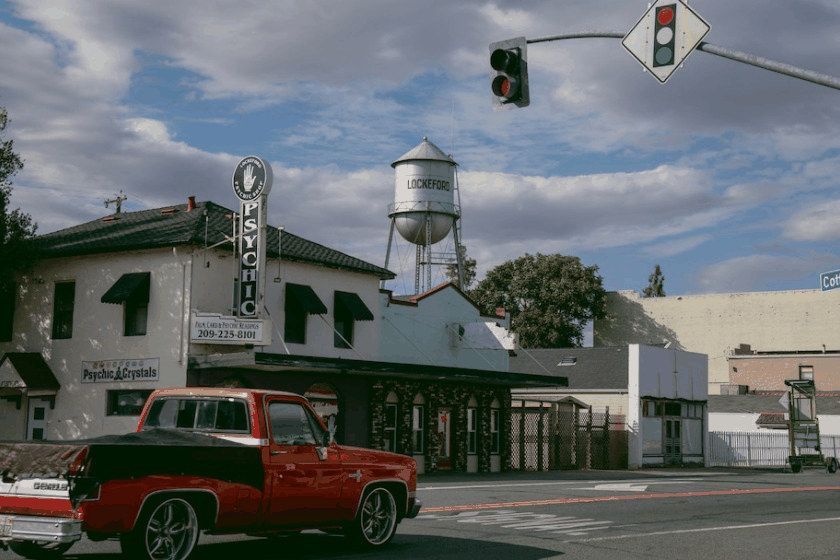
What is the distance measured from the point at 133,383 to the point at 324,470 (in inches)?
792

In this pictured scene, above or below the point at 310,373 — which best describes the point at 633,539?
below

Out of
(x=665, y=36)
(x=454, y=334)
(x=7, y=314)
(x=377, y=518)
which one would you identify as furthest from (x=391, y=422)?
(x=665, y=36)

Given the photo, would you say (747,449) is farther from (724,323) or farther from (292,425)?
(292,425)

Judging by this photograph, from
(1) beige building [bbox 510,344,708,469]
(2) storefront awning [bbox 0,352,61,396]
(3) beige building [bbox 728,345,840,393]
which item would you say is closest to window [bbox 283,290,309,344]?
(2) storefront awning [bbox 0,352,61,396]

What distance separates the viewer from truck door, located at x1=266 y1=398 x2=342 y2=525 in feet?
35.4

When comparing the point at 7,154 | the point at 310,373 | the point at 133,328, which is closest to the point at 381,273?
the point at 310,373

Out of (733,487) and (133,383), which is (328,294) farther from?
(733,487)

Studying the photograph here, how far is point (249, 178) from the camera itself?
99.4 feet

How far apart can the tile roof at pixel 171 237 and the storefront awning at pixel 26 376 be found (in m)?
3.22

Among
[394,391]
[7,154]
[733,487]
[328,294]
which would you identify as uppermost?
[7,154]

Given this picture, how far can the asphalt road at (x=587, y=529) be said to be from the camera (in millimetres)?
12008

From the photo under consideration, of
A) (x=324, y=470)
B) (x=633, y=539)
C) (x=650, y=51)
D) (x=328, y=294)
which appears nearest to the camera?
(x=324, y=470)

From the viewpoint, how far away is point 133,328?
30.8 meters

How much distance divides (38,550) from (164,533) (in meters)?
1.69
